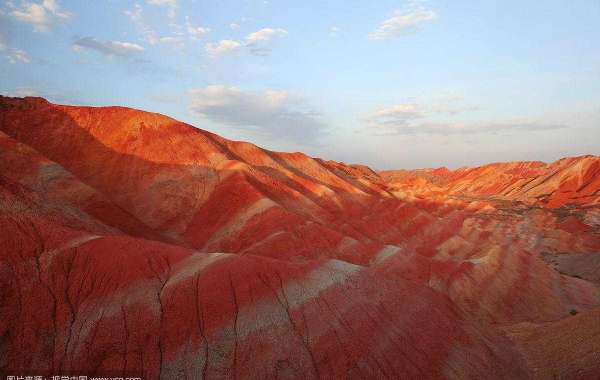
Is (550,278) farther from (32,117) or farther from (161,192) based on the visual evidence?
(32,117)

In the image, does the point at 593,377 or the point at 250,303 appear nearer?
the point at 593,377

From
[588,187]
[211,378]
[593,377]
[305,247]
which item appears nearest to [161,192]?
[305,247]

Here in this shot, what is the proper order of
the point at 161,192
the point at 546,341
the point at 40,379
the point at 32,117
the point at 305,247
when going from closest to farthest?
the point at 40,379, the point at 546,341, the point at 305,247, the point at 161,192, the point at 32,117

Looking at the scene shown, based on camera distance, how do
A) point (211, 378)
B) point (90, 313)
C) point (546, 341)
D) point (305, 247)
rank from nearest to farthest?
1. point (211, 378)
2. point (90, 313)
3. point (546, 341)
4. point (305, 247)

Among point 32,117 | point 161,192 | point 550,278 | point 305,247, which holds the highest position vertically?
point 32,117

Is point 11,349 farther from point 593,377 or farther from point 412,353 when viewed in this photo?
point 593,377

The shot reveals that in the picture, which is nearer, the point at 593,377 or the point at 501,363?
the point at 593,377

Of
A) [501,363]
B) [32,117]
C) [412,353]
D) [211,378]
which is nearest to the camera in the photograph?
[211,378]

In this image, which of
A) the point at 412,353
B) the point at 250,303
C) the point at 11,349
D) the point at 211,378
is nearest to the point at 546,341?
the point at 412,353

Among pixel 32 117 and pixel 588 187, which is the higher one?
pixel 32 117
